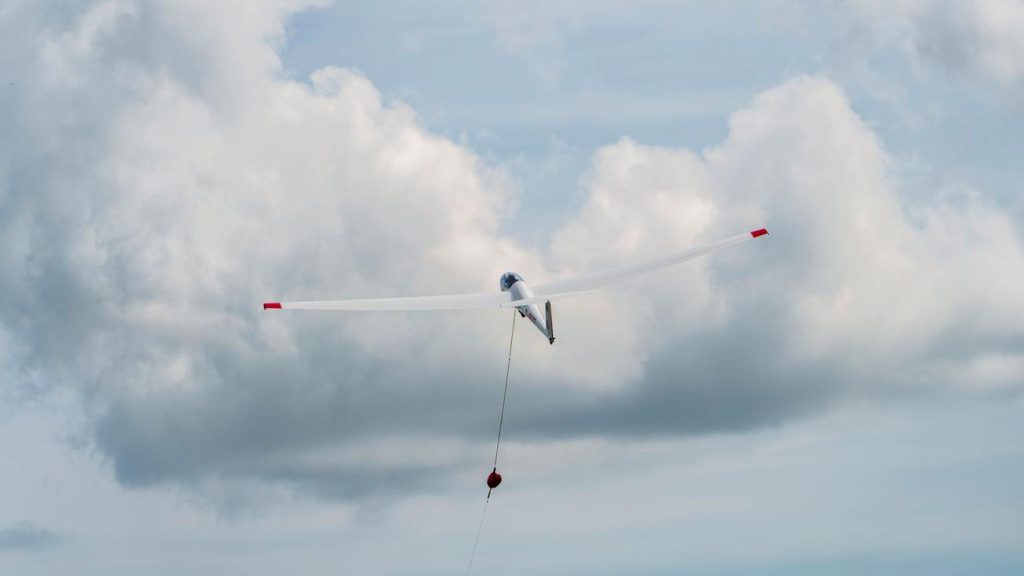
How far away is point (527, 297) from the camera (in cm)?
7681

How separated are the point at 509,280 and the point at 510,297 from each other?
2596mm

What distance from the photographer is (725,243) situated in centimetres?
7919

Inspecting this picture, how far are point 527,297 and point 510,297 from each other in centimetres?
120

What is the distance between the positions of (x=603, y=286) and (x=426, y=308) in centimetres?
1212

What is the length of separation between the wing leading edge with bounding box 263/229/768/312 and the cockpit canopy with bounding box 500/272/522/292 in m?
1.51

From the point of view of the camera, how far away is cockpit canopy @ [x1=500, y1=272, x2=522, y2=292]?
259 ft

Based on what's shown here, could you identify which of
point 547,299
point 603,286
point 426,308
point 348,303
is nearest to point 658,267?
point 603,286

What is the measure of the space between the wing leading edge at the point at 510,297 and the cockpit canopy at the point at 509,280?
59.6 inches

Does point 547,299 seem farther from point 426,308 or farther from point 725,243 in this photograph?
point 725,243

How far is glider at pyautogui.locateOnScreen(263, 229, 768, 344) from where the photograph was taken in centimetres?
7425

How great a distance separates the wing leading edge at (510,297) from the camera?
73125mm

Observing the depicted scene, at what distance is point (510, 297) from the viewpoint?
77.1 m

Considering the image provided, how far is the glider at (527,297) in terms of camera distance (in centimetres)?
7425

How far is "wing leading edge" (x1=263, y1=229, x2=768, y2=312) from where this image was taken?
240 ft
